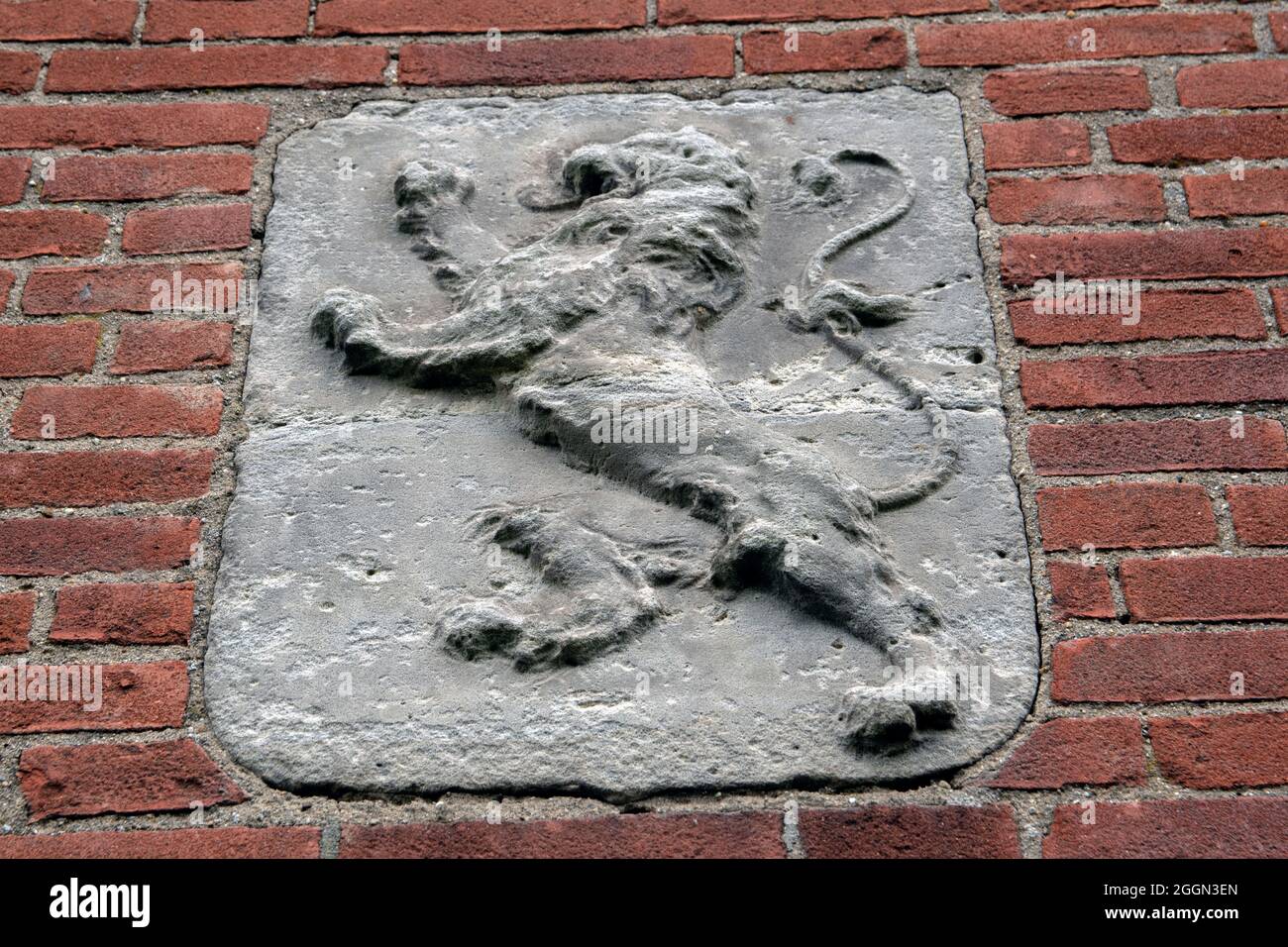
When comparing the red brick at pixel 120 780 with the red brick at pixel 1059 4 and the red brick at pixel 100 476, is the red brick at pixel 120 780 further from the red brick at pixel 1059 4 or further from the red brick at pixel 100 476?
the red brick at pixel 1059 4

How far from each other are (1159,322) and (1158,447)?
0.21 metres

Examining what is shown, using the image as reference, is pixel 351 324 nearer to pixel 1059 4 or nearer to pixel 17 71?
pixel 17 71

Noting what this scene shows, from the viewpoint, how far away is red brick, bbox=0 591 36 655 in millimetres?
1768

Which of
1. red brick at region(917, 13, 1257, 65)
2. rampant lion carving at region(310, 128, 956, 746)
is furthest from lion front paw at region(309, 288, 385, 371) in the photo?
red brick at region(917, 13, 1257, 65)

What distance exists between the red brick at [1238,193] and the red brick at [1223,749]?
0.77 metres

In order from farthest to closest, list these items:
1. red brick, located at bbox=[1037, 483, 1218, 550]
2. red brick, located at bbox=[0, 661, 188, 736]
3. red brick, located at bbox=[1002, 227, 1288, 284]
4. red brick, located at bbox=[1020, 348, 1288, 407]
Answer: red brick, located at bbox=[1002, 227, 1288, 284] → red brick, located at bbox=[1020, 348, 1288, 407] → red brick, located at bbox=[1037, 483, 1218, 550] → red brick, located at bbox=[0, 661, 188, 736]

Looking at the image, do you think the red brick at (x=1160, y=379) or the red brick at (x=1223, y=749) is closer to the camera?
the red brick at (x=1223, y=749)

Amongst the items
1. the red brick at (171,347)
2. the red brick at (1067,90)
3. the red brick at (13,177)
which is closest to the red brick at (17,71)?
the red brick at (13,177)

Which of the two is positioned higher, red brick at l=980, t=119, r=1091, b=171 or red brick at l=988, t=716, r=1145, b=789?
red brick at l=980, t=119, r=1091, b=171

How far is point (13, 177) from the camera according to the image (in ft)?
7.16

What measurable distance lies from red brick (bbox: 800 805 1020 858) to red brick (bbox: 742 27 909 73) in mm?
1167

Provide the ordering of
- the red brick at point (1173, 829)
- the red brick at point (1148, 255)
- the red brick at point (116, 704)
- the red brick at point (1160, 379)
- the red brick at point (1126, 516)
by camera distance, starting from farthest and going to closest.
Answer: the red brick at point (1148, 255) < the red brick at point (1160, 379) < the red brick at point (1126, 516) < the red brick at point (116, 704) < the red brick at point (1173, 829)

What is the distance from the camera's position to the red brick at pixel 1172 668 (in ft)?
5.57

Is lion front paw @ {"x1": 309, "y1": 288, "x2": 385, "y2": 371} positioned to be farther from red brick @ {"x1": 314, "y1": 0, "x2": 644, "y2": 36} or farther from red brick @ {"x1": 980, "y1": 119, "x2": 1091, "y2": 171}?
red brick @ {"x1": 980, "y1": 119, "x2": 1091, "y2": 171}
